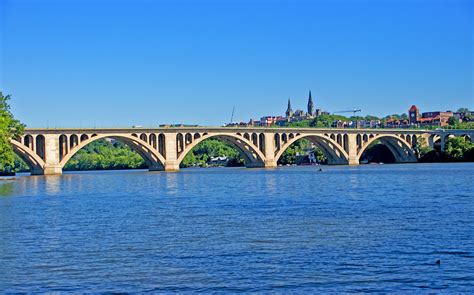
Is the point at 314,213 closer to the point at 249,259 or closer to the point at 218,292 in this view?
the point at 249,259

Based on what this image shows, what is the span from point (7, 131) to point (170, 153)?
30112mm

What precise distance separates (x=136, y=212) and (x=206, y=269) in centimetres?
1835

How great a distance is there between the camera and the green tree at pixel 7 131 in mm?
79613

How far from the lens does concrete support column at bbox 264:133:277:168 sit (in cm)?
12369

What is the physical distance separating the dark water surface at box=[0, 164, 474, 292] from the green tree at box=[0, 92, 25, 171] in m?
39.3

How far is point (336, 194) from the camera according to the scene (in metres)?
49.9

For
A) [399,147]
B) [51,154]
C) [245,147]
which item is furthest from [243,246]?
[399,147]

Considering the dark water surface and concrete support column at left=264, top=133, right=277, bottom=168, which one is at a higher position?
concrete support column at left=264, top=133, right=277, bottom=168

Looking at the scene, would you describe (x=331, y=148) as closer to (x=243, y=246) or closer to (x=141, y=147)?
(x=141, y=147)

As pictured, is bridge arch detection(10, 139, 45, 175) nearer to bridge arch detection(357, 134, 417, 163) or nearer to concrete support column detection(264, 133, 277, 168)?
concrete support column detection(264, 133, 277, 168)

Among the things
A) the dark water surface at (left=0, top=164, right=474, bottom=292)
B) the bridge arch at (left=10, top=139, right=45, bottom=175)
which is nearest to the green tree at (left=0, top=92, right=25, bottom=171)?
the bridge arch at (left=10, top=139, right=45, bottom=175)

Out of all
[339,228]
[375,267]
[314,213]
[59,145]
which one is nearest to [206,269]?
[375,267]

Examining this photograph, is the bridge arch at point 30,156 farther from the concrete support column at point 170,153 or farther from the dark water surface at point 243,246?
the dark water surface at point 243,246

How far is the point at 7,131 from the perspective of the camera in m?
85.2
